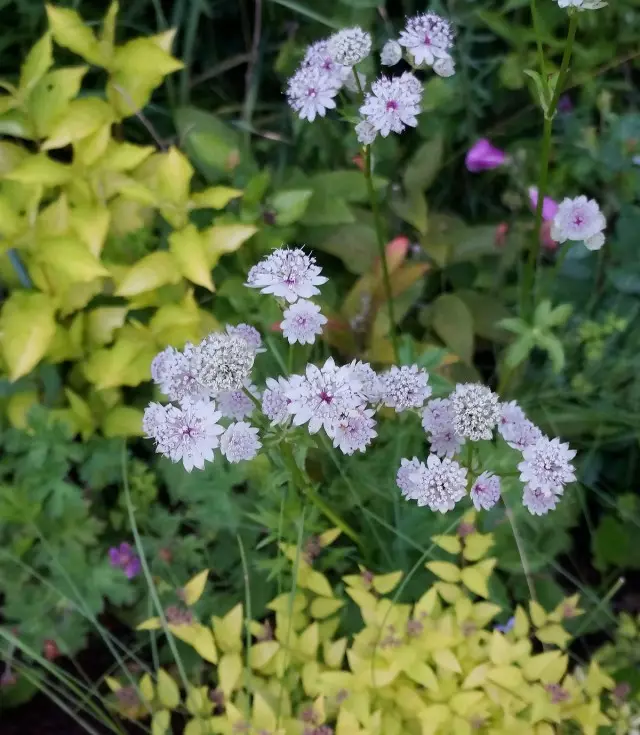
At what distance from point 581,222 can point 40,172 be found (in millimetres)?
634

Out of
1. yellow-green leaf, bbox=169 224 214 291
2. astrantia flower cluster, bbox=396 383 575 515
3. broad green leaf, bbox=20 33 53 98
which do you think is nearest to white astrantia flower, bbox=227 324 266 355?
astrantia flower cluster, bbox=396 383 575 515

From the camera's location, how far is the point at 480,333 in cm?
109

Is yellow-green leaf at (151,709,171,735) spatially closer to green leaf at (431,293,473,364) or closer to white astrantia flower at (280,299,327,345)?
white astrantia flower at (280,299,327,345)

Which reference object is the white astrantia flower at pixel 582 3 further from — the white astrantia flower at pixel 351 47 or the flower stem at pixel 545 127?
the white astrantia flower at pixel 351 47

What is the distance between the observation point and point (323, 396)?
0.52 metres

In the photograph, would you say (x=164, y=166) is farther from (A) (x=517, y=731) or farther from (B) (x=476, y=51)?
(A) (x=517, y=731)

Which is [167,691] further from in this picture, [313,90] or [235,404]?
[313,90]

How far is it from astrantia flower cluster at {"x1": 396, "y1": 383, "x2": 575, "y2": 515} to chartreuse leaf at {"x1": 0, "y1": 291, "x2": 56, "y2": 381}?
0.50m

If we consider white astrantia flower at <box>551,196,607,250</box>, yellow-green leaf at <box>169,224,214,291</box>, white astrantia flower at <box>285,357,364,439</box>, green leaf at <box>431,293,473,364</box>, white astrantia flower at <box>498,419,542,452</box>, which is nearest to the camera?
white astrantia flower at <box>285,357,364,439</box>

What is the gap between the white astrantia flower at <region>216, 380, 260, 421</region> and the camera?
587 mm

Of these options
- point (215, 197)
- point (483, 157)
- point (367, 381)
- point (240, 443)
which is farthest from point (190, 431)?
point (483, 157)

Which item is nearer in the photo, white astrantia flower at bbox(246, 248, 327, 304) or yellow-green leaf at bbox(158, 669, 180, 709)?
white astrantia flower at bbox(246, 248, 327, 304)

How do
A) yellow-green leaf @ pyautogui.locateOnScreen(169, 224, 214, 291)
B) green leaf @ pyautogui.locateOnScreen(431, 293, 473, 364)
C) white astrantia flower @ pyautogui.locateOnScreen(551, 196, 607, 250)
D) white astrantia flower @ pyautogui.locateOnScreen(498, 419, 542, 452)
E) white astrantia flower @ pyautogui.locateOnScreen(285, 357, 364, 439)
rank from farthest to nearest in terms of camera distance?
1. green leaf @ pyautogui.locateOnScreen(431, 293, 473, 364)
2. yellow-green leaf @ pyautogui.locateOnScreen(169, 224, 214, 291)
3. white astrantia flower @ pyautogui.locateOnScreen(551, 196, 607, 250)
4. white astrantia flower @ pyautogui.locateOnScreen(498, 419, 542, 452)
5. white astrantia flower @ pyautogui.locateOnScreen(285, 357, 364, 439)

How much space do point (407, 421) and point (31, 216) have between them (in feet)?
1.73
